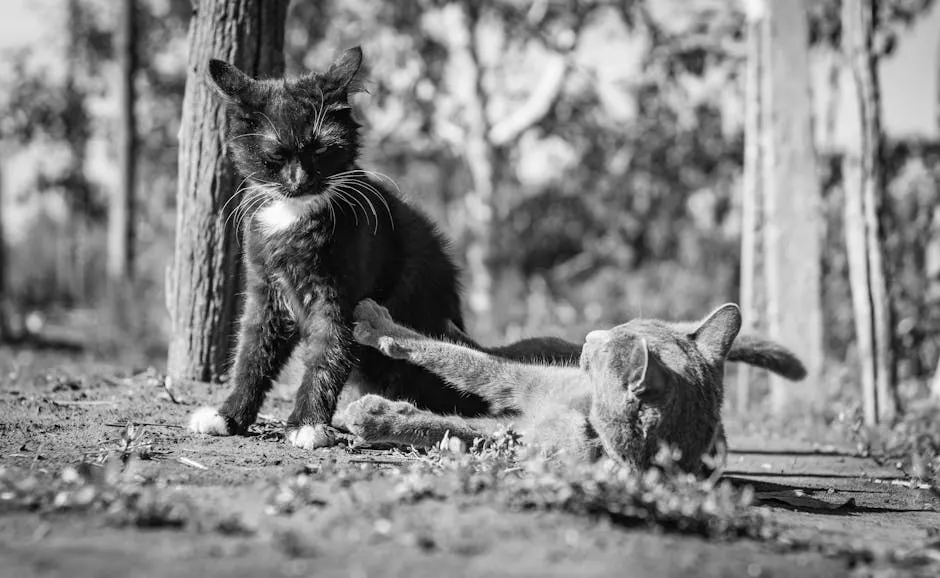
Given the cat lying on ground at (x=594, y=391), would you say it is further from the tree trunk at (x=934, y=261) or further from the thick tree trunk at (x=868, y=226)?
the tree trunk at (x=934, y=261)

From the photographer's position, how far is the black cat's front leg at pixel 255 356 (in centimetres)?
462

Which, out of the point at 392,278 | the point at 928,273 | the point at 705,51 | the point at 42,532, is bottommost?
the point at 42,532

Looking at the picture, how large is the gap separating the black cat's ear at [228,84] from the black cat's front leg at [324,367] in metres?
1.18

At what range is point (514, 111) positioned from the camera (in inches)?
738

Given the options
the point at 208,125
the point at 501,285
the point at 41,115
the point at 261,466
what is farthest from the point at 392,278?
A: the point at 41,115

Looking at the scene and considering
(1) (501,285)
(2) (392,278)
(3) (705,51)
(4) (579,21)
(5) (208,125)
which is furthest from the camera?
(1) (501,285)

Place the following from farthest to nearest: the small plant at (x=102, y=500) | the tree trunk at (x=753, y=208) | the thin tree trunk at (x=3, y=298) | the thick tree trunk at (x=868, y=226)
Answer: the thin tree trunk at (x=3, y=298) < the tree trunk at (x=753, y=208) < the thick tree trunk at (x=868, y=226) < the small plant at (x=102, y=500)

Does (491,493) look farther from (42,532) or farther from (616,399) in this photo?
(42,532)

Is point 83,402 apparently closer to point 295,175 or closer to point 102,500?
point 295,175

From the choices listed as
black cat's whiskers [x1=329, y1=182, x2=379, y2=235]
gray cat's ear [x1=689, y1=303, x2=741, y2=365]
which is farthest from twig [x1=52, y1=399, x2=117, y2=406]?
gray cat's ear [x1=689, y1=303, x2=741, y2=365]

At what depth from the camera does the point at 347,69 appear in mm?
4730

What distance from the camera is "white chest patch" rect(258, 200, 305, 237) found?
4516 millimetres

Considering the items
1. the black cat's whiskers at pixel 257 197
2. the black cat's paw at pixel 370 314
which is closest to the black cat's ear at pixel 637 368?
the black cat's paw at pixel 370 314

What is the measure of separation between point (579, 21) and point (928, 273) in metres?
9.39
